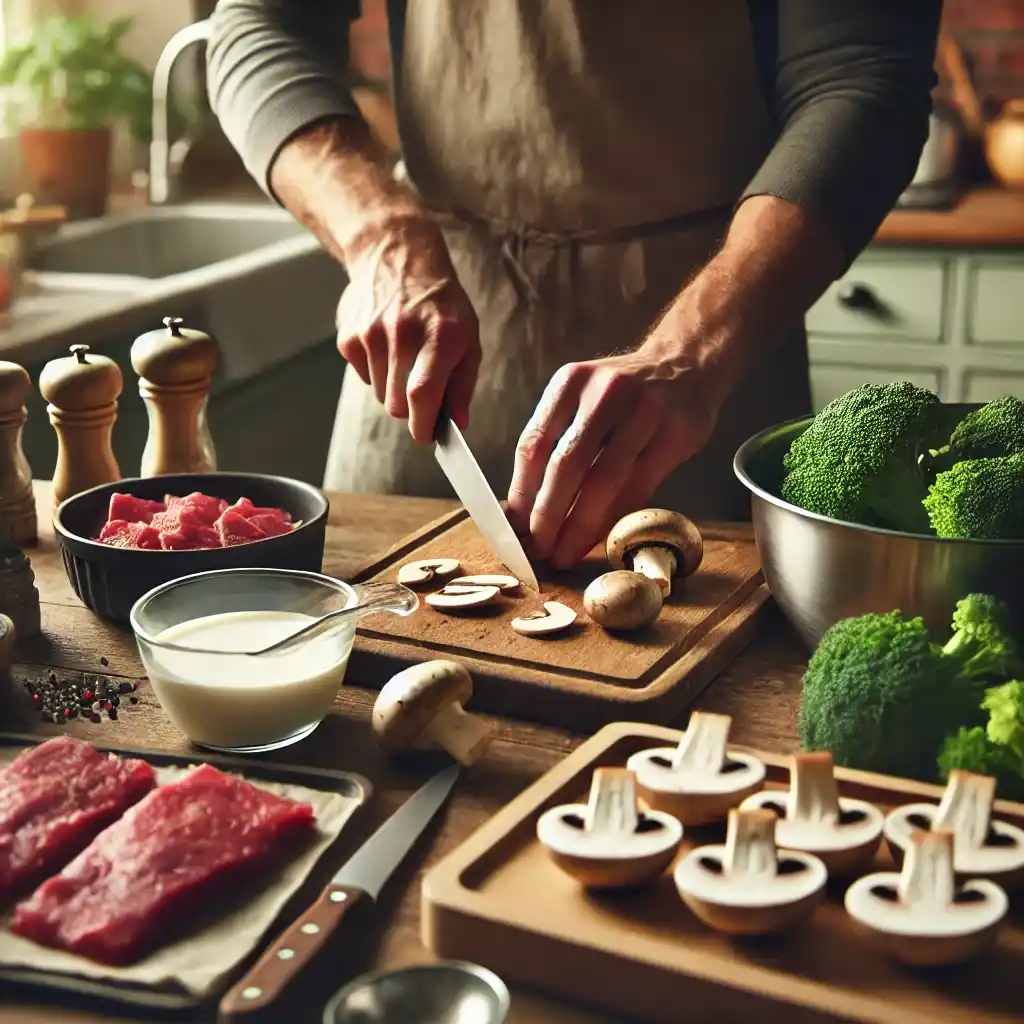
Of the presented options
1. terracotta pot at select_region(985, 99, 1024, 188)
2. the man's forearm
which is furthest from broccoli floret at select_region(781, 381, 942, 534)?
terracotta pot at select_region(985, 99, 1024, 188)

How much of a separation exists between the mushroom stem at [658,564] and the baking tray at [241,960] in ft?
1.39

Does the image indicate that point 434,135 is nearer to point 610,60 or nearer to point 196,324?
point 610,60

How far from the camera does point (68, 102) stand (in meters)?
3.52

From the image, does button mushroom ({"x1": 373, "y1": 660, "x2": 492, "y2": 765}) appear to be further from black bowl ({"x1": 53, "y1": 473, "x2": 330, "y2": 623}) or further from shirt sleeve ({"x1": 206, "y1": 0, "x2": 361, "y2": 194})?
shirt sleeve ({"x1": 206, "y1": 0, "x2": 361, "y2": 194})

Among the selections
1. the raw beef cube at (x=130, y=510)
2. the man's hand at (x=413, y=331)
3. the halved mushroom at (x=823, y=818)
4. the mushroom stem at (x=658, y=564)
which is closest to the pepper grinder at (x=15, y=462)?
the raw beef cube at (x=130, y=510)

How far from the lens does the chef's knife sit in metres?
0.71

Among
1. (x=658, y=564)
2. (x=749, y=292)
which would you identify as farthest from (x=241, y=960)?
(x=749, y=292)

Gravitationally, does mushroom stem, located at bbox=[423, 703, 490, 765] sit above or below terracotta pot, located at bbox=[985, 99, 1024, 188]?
below

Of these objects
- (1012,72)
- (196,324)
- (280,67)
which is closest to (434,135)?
(280,67)

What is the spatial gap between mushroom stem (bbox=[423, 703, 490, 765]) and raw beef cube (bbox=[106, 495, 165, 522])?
1.55 feet

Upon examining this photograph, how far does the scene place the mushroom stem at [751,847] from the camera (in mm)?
797

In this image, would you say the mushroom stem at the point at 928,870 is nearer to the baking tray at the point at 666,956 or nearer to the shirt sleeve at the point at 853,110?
the baking tray at the point at 666,956

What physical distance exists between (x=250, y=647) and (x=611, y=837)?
40 cm

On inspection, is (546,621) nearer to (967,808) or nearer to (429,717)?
(429,717)
